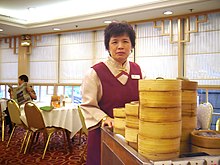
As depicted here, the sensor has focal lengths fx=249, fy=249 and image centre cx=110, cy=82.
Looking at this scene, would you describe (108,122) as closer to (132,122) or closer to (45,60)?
(132,122)

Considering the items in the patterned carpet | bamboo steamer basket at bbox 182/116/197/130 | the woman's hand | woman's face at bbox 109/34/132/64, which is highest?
woman's face at bbox 109/34/132/64

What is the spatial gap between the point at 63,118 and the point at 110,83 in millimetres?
3011

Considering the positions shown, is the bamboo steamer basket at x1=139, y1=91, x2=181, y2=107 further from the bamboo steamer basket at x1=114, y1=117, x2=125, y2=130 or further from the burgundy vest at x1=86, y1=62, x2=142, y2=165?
the burgundy vest at x1=86, y1=62, x2=142, y2=165

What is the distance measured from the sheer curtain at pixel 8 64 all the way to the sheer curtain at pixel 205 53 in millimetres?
5400

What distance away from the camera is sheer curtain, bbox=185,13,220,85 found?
5207mm

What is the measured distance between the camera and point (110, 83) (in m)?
1.42

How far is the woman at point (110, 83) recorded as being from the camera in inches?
53.7

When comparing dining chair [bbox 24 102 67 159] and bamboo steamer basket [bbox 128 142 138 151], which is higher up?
bamboo steamer basket [bbox 128 142 138 151]

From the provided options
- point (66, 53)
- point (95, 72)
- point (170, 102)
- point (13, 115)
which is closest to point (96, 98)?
point (95, 72)

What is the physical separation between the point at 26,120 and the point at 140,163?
3927 mm

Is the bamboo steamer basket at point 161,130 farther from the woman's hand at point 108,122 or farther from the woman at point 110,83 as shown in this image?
the woman at point 110,83

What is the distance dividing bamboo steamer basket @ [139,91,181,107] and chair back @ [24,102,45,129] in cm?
336

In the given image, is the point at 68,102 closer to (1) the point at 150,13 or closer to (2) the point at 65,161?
(2) the point at 65,161

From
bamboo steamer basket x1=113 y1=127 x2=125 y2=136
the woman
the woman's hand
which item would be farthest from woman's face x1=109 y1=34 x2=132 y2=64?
bamboo steamer basket x1=113 y1=127 x2=125 y2=136
